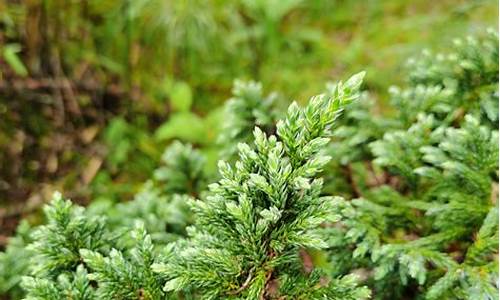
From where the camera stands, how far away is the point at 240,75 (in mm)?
3250

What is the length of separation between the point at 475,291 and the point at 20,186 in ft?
7.16

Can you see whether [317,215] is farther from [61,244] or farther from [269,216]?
[61,244]

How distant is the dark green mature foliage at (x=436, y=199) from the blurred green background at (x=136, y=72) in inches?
39.3

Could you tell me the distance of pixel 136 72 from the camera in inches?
125

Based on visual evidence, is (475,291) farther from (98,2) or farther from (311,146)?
(98,2)

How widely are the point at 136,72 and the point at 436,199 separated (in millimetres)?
1962

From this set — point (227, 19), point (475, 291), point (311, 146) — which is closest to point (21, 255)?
point (311, 146)

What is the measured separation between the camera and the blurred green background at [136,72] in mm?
2854

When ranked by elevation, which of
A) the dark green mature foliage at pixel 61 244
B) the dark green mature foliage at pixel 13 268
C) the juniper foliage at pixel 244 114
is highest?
the juniper foliage at pixel 244 114

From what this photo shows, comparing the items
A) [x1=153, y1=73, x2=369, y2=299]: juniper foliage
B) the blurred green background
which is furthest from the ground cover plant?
the blurred green background

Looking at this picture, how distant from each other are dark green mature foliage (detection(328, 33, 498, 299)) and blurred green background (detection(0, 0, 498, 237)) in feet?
3.28

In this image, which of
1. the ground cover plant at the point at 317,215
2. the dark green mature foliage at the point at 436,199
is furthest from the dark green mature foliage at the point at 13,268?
the dark green mature foliage at the point at 436,199

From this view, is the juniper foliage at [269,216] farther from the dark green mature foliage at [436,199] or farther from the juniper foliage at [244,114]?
the juniper foliage at [244,114]

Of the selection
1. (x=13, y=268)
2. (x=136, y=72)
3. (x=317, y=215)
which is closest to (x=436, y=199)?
(x=317, y=215)
